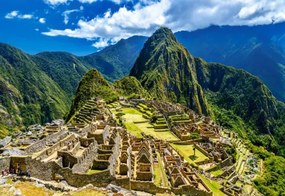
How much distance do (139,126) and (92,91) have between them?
74815mm

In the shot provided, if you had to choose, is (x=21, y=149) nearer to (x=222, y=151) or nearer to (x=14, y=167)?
(x=14, y=167)

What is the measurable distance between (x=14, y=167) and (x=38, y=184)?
4107 millimetres

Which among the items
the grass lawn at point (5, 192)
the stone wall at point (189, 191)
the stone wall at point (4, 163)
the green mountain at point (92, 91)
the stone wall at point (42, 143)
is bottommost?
the stone wall at point (189, 191)

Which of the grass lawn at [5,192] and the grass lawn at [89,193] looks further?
the grass lawn at [89,193]

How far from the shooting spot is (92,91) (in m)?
152

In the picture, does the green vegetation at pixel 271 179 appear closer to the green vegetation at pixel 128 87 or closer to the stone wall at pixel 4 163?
the stone wall at pixel 4 163

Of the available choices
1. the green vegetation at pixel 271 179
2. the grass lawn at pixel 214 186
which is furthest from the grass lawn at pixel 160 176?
the green vegetation at pixel 271 179

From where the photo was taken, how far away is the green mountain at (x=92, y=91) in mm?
138788

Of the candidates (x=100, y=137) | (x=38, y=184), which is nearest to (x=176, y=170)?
(x=100, y=137)

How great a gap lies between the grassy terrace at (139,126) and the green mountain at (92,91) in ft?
118

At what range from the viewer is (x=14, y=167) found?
28.8m

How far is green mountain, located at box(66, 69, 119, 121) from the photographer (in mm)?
138788

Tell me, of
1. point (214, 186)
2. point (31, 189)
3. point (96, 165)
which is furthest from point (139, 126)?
point (31, 189)

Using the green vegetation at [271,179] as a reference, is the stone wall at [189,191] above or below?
above
